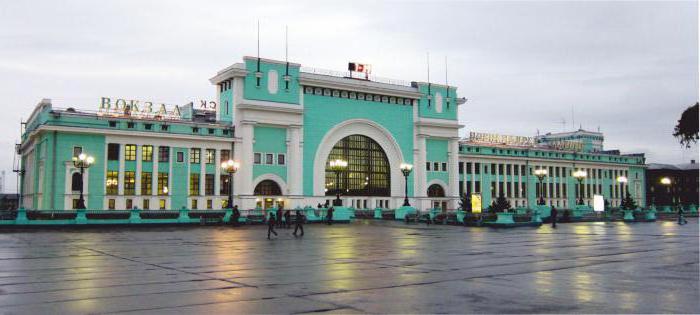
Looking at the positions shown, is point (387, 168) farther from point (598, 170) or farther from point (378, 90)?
point (598, 170)

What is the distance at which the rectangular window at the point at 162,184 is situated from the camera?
6850cm

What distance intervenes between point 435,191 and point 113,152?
143ft

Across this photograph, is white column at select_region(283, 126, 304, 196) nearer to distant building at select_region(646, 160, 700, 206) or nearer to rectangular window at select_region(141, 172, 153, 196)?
rectangular window at select_region(141, 172, 153, 196)

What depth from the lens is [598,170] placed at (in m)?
118

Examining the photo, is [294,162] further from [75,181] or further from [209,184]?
[75,181]

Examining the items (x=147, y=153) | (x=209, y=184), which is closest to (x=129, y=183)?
(x=147, y=153)

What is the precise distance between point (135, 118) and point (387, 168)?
33469 mm

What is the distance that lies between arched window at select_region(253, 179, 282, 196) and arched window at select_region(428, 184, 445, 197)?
76.6ft

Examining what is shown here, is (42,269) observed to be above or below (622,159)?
below

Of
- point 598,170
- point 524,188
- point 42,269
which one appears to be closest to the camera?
point 42,269

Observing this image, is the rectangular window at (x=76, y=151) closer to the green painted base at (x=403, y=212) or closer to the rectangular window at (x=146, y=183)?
the rectangular window at (x=146, y=183)

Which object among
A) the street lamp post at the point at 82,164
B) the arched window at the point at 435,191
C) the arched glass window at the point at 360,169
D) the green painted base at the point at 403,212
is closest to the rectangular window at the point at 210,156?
the street lamp post at the point at 82,164

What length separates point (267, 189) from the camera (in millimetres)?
74375

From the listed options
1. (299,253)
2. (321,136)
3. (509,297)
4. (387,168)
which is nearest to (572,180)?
(387,168)
